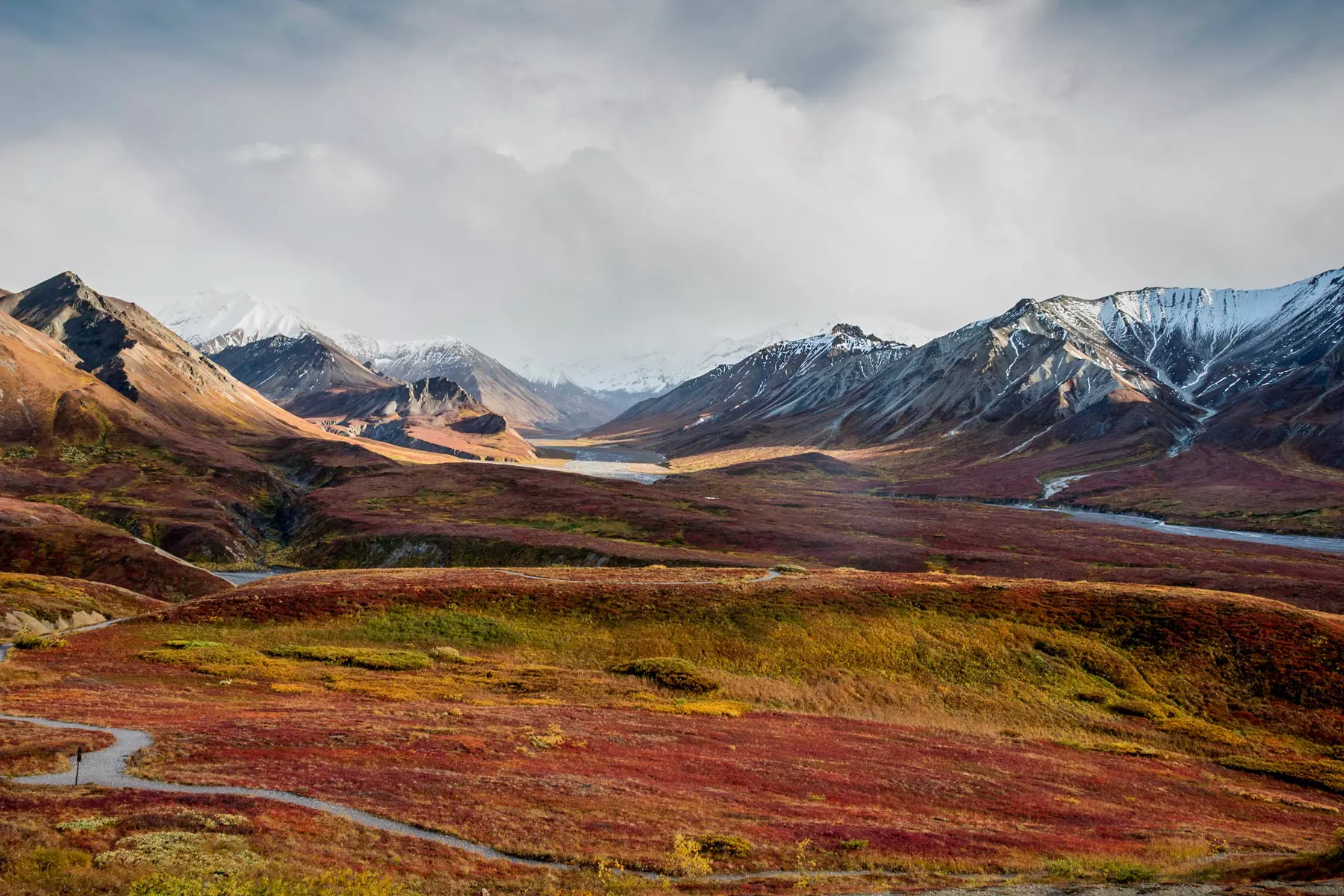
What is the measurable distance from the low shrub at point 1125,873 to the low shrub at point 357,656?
41.3m

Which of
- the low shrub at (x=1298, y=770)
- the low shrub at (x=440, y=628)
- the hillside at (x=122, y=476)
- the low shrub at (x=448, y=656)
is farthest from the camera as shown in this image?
the hillside at (x=122, y=476)

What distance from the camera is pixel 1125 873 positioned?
22.1 metres

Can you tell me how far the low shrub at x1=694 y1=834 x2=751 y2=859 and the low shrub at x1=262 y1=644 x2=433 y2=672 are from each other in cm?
3290

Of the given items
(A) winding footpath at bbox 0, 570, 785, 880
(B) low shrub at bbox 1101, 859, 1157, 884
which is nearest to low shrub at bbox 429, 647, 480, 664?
(A) winding footpath at bbox 0, 570, 785, 880

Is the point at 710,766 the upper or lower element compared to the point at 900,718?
upper

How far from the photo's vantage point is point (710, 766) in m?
31.7

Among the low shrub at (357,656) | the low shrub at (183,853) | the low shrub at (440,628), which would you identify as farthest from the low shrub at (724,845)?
the low shrub at (440,628)

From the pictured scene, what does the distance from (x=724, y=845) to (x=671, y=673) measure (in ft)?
87.2

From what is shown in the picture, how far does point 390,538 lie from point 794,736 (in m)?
92.1

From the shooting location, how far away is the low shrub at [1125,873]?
70.5 ft

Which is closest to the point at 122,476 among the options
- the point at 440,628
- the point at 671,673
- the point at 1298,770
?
the point at 440,628

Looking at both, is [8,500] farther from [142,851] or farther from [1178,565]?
[1178,565]

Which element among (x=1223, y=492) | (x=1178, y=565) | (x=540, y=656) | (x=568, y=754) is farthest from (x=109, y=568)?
(x=1223, y=492)

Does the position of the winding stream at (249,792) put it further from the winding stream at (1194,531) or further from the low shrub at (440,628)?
the winding stream at (1194,531)
